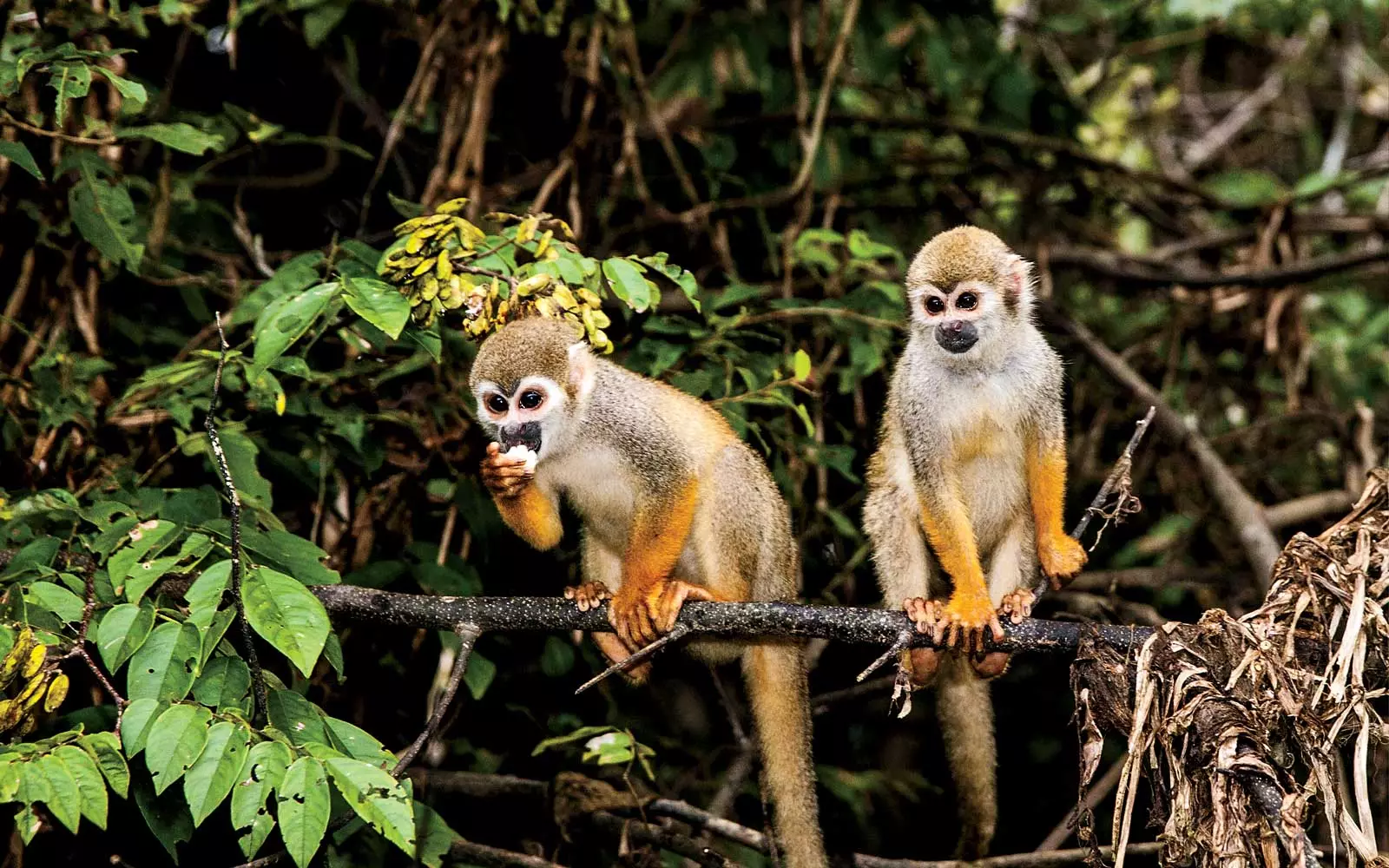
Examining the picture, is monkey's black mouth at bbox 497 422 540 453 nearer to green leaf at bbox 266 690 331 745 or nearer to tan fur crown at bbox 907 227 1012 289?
green leaf at bbox 266 690 331 745

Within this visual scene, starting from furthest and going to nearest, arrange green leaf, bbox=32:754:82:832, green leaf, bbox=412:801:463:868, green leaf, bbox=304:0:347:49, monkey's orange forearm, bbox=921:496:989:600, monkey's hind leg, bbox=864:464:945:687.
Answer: green leaf, bbox=304:0:347:49 < monkey's hind leg, bbox=864:464:945:687 < monkey's orange forearm, bbox=921:496:989:600 < green leaf, bbox=412:801:463:868 < green leaf, bbox=32:754:82:832

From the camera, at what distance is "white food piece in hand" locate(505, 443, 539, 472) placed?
11.2ft

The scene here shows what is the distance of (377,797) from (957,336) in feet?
6.47

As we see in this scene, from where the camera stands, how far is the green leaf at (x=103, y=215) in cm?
356

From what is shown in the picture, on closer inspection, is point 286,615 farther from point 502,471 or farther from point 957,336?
point 957,336

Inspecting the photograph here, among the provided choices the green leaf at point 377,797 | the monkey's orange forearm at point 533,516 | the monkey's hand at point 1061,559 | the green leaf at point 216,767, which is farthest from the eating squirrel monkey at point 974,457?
the green leaf at point 216,767

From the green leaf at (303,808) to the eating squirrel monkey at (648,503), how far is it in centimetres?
120

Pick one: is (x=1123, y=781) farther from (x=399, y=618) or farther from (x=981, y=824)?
(x=399, y=618)

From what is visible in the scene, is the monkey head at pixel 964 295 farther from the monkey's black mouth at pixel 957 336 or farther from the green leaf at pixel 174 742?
the green leaf at pixel 174 742

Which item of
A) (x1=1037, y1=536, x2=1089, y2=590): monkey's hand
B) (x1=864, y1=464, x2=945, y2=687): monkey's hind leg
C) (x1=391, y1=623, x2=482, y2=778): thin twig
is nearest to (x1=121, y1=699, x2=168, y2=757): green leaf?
(x1=391, y1=623, x2=482, y2=778): thin twig

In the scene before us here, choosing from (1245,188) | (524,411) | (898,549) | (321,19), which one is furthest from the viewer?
(1245,188)

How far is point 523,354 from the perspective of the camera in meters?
3.47

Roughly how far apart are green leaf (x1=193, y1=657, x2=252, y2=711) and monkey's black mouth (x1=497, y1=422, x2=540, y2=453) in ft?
3.38

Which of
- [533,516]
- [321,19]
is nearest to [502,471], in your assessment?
[533,516]
